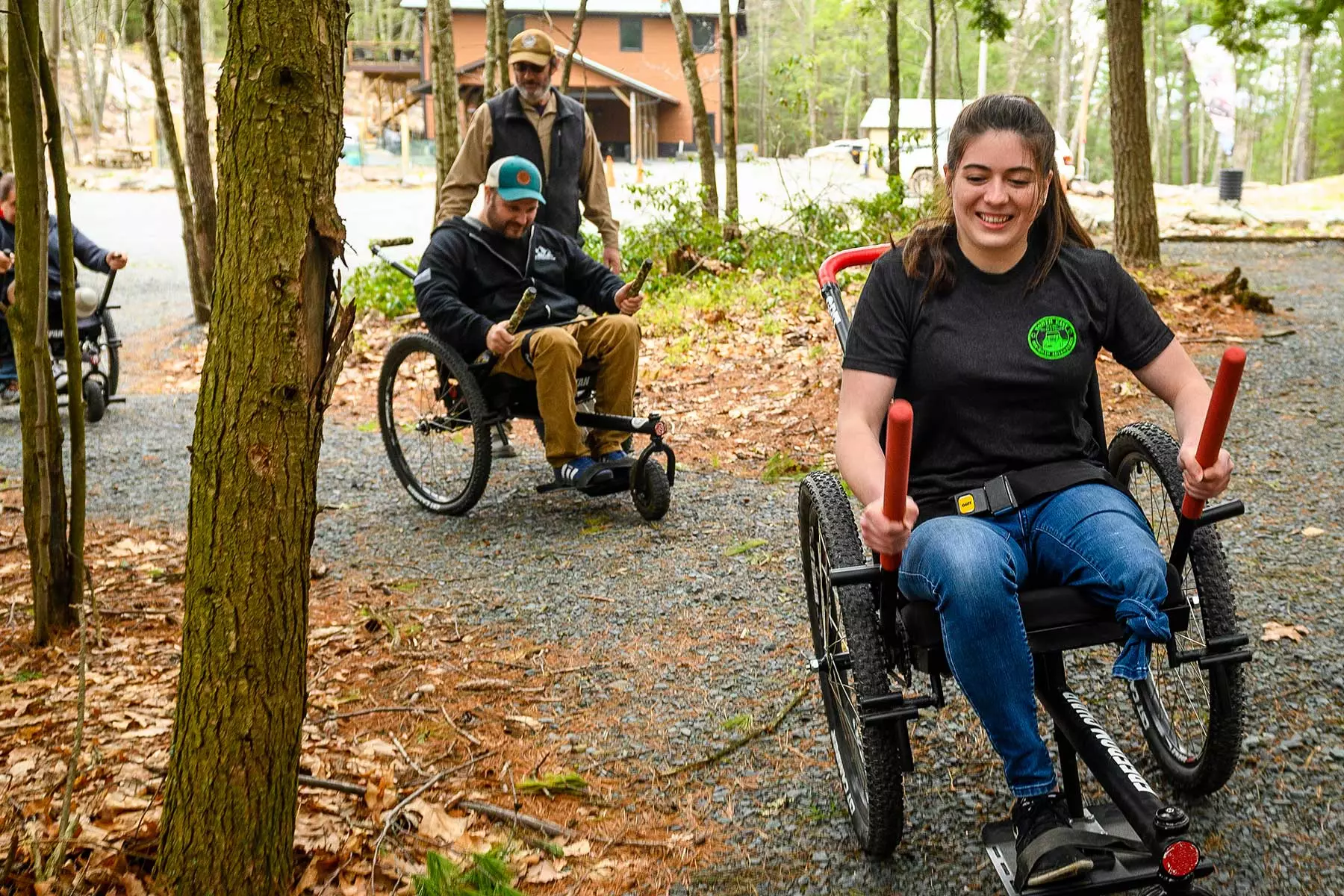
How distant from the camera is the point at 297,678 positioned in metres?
2.40

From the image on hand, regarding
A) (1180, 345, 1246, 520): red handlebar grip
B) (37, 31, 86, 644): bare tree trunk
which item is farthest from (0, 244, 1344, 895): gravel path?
Result: (37, 31, 86, 644): bare tree trunk

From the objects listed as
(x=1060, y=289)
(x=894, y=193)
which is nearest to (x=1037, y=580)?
(x=1060, y=289)

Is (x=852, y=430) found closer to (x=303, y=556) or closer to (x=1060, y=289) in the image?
(x=1060, y=289)

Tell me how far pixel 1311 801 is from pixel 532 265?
4.03m

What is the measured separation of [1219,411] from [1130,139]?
10.1 meters

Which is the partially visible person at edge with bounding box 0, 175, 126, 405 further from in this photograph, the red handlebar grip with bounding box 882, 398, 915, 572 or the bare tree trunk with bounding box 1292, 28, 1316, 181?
the bare tree trunk with bounding box 1292, 28, 1316, 181

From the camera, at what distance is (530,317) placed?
567cm

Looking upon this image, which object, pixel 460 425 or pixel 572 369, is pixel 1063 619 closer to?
pixel 572 369

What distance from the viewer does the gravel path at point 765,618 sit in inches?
108

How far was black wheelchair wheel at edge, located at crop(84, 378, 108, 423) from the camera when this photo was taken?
8.47 m

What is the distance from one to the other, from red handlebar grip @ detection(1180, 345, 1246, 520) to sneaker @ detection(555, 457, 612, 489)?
333cm

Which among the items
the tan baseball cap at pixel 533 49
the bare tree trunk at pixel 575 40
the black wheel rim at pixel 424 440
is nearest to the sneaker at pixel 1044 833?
the black wheel rim at pixel 424 440

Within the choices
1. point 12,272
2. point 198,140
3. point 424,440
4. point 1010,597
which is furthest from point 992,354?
point 198,140

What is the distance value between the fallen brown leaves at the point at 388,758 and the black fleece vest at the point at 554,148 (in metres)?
2.94
